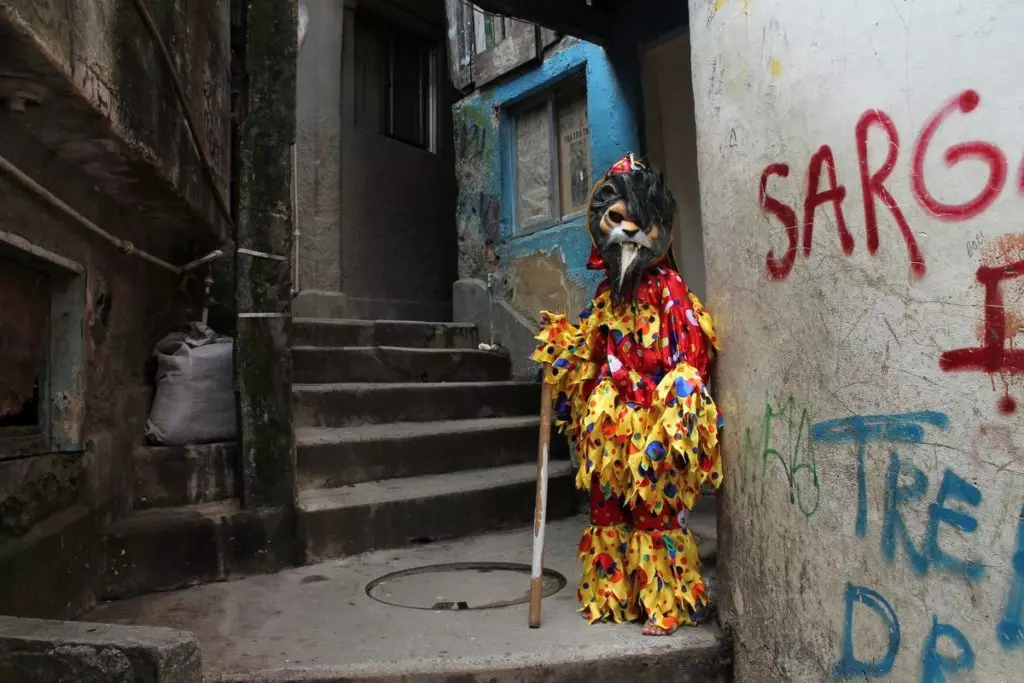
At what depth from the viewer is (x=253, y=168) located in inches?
145

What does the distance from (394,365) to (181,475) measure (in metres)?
1.87

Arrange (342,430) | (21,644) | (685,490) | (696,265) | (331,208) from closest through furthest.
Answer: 1. (21,644)
2. (685,490)
3. (342,430)
4. (696,265)
5. (331,208)

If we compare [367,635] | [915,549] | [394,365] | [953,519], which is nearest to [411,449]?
[394,365]

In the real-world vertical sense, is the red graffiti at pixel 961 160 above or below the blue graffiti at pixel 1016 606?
above

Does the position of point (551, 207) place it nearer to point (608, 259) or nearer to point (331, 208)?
point (331, 208)

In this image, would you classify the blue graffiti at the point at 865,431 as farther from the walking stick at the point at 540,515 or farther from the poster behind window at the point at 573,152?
the poster behind window at the point at 573,152

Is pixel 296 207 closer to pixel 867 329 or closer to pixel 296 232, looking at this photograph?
pixel 296 232

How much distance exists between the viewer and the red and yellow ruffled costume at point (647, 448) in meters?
2.62

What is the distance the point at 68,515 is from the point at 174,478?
858 millimetres

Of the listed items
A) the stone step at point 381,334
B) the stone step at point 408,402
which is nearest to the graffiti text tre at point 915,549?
the stone step at point 408,402

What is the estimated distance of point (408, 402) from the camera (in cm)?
492

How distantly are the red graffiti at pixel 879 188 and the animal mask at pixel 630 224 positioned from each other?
0.87m

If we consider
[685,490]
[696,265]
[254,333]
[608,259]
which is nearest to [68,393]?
[254,333]

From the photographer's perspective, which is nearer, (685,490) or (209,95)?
(685,490)
